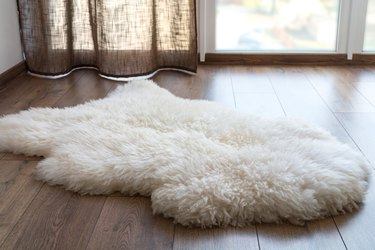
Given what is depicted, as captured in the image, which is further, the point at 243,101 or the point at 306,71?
the point at 306,71

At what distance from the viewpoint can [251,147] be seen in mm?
1784

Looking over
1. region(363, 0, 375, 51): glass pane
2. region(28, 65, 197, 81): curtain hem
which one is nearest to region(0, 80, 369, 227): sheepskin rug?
region(28, 65, 197, 81): curtain hem

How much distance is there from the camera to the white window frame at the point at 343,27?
3.07m

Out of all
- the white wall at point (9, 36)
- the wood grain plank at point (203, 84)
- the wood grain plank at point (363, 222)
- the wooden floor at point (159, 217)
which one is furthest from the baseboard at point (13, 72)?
the wood grain plank at point (363, 222)

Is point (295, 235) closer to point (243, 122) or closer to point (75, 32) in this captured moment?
point (243, 122)

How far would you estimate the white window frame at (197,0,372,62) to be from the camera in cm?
307

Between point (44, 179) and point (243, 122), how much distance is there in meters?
0.79

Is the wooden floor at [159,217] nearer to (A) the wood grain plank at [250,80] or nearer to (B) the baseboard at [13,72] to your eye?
(A) the wood grain plank at [250,80]

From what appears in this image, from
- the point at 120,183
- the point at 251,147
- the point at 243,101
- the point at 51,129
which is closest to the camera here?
the point at 120,183

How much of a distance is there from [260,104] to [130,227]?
1170 mm

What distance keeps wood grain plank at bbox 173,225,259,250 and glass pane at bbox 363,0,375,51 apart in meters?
2.12

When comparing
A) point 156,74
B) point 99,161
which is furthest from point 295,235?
point 156,74

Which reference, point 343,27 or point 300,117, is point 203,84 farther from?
point 343,27

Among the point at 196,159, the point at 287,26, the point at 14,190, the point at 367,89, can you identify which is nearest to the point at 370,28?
the point at 287,26
